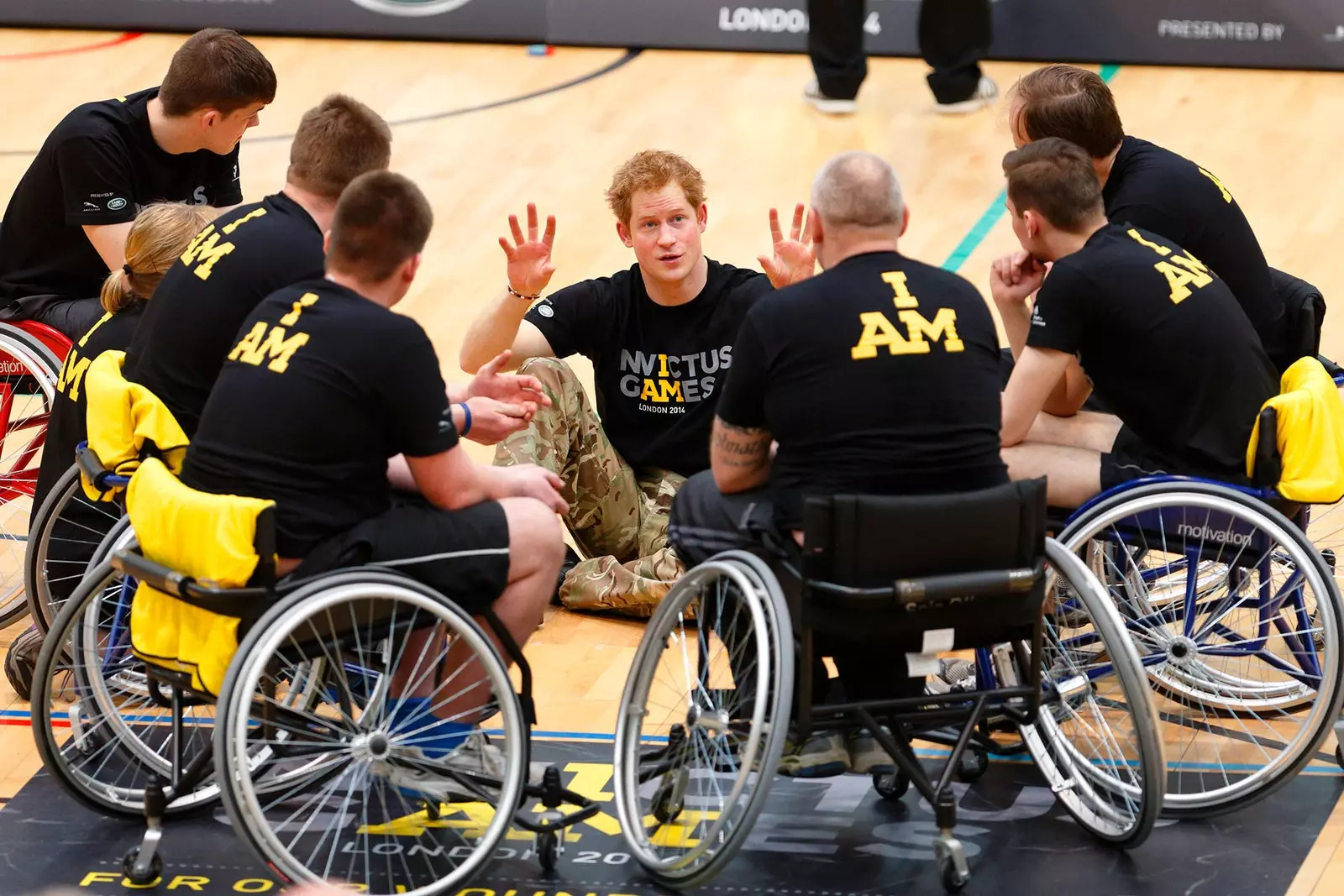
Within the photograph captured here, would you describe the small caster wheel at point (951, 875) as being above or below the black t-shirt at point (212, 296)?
below

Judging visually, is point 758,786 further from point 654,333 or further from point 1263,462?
point 654,333

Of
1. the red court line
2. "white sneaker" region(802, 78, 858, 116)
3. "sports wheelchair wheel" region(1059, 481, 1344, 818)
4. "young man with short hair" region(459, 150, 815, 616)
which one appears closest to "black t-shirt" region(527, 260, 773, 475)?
"young man with short hair" region(459, 150, 815, 616)

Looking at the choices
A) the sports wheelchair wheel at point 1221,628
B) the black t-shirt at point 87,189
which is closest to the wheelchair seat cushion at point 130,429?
the black t-shirt at point 87,189

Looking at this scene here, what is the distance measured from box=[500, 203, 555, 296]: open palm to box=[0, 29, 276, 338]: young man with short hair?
698 mm

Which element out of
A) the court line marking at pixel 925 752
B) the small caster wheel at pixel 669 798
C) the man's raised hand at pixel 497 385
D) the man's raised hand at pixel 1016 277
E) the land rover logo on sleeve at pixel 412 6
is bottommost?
the court line marking at pixel 925 752

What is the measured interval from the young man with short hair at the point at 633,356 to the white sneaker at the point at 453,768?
1.05 metres

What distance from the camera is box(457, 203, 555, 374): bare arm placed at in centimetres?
450

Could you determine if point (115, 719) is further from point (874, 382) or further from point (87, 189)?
point (874, 382)

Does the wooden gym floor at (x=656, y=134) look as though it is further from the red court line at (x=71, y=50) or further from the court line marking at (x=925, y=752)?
the court line marking at (x=925, y=752)

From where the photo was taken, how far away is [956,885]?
335 cm

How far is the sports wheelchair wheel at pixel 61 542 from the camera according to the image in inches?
160

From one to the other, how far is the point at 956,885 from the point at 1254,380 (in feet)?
4.06

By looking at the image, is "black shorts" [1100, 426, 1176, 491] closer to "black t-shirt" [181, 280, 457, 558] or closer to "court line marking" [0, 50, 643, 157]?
"black t-shirt" [181, 280, 457, 558]

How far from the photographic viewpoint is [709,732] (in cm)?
345
